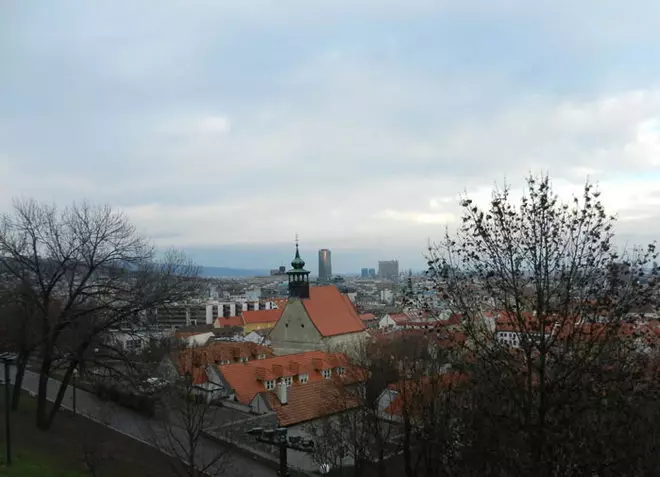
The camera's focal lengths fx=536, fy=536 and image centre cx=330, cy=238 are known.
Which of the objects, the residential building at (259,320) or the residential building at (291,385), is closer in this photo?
the residential building at (291,385)

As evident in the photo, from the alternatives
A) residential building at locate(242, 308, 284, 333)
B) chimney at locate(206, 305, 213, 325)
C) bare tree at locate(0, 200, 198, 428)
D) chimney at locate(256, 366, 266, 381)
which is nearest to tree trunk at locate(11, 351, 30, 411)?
bare tree at locate(0, 200, 198, 428)

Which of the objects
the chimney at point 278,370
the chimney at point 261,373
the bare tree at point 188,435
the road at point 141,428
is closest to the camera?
the bare tree at point 188,435

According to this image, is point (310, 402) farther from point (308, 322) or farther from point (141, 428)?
point (308, 322)

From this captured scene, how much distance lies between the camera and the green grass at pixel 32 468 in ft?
40.8

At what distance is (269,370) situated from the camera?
1152 inches

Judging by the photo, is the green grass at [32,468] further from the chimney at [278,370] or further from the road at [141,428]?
the chimney at [278,370]

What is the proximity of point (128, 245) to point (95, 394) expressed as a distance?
32.2 feet

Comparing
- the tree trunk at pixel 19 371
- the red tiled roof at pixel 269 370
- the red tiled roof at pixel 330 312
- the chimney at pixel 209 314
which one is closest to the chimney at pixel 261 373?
the red tiled roof at pixel 269 370

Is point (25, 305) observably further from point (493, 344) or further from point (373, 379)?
point (493, 344)

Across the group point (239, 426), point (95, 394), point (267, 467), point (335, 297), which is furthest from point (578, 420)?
point (335, 297)

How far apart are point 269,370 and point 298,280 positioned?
51.7 ft

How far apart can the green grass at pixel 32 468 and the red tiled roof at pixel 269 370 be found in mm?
11117

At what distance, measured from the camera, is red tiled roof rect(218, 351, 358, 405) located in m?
26.9

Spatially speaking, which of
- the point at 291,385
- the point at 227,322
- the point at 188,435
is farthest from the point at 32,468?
the point at 227,322
